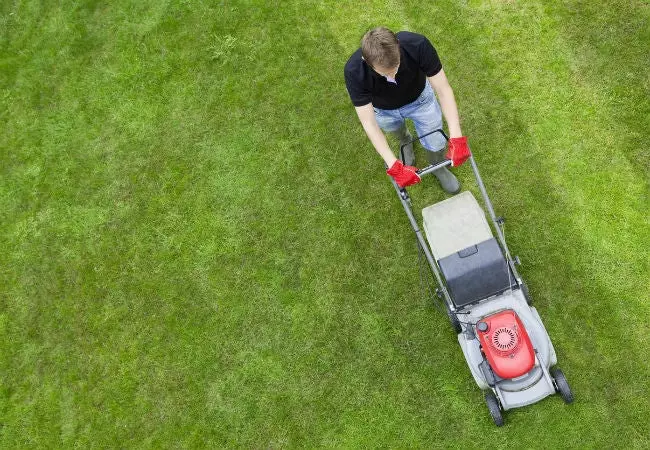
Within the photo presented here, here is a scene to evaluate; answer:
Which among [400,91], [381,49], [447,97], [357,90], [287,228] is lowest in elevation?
[287,228]

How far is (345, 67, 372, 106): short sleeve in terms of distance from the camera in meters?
3.86

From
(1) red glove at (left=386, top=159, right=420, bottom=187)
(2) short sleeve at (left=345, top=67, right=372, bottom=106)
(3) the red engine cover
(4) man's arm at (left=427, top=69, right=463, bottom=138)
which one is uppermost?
(2) short sleeve at (left=345, top=67, right=372, bottom=106)

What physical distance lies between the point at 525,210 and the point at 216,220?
110 inches

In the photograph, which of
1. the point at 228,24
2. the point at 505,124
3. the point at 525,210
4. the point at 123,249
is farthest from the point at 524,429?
the point at 228,24

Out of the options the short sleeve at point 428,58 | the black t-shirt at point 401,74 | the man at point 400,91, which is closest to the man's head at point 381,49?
the man at point 400,91

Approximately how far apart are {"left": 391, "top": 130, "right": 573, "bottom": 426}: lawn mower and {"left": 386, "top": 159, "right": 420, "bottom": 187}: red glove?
4.3 inches

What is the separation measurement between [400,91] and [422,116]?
0.50 meters

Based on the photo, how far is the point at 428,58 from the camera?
3.86m

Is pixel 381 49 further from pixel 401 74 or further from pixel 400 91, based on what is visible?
pixel 400 91

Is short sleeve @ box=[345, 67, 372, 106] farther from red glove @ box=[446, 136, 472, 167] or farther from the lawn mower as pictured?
red glove @ box=[446, 136, 472, 167]

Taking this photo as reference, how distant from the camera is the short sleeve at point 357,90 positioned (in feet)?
12.7

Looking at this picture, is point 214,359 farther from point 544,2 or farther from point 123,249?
point 544,2

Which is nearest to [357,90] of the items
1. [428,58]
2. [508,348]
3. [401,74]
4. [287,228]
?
[401,74]

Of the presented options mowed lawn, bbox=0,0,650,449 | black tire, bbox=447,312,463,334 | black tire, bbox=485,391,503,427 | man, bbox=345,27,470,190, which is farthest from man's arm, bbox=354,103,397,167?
black tire, bbox=485,391,503,427
